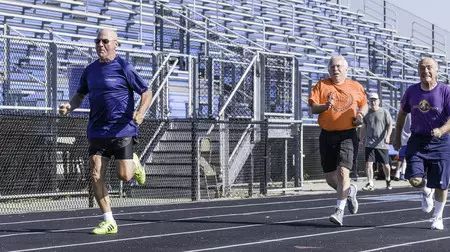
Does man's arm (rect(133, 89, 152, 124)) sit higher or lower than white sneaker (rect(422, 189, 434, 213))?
higher

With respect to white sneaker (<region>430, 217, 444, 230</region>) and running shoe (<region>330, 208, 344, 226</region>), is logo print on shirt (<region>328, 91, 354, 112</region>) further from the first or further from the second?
white sneaker (<region>430, 217, 444, 230</region>)

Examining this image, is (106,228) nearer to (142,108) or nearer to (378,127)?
(142,108)

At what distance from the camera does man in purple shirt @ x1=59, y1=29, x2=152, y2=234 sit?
972cm

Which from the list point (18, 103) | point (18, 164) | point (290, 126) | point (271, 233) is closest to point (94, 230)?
point (271, 233)

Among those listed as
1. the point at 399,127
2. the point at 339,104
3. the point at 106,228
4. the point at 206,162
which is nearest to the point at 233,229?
the point at 106,228

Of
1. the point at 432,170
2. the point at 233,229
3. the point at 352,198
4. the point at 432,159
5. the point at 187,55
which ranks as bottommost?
the point at 233,229

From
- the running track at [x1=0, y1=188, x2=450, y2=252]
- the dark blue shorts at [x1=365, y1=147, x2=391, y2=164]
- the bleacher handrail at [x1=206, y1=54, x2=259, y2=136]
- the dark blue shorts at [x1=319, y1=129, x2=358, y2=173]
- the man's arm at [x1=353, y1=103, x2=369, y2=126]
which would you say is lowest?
the running track at [x1=0, y1=188, x2=450, y2=252]

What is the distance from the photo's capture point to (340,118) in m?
10.9

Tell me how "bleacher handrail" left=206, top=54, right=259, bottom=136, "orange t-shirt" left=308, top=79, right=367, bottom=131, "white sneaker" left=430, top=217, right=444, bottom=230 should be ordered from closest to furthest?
1. "white sneaker" left=430, top=217, right=444, bottom=230
2. "orange t-shirt" left=308, top=79, right=367, bottom=131
3. "bleacher handrail" left=206, top=54, right=259, bottom=136

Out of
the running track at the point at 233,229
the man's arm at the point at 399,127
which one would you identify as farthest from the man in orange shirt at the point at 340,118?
the running track at the point at 233,229

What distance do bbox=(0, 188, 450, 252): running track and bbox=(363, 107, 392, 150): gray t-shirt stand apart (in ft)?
13.8

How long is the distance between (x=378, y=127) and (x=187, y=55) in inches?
150

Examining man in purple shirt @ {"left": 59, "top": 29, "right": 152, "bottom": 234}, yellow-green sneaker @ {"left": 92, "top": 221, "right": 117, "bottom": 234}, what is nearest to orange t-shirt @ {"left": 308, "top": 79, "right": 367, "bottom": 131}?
man in purple shirt @ {"left": 59, "top": 29, "right": 152, "bottom": 234}

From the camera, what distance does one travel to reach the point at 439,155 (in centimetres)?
1018
